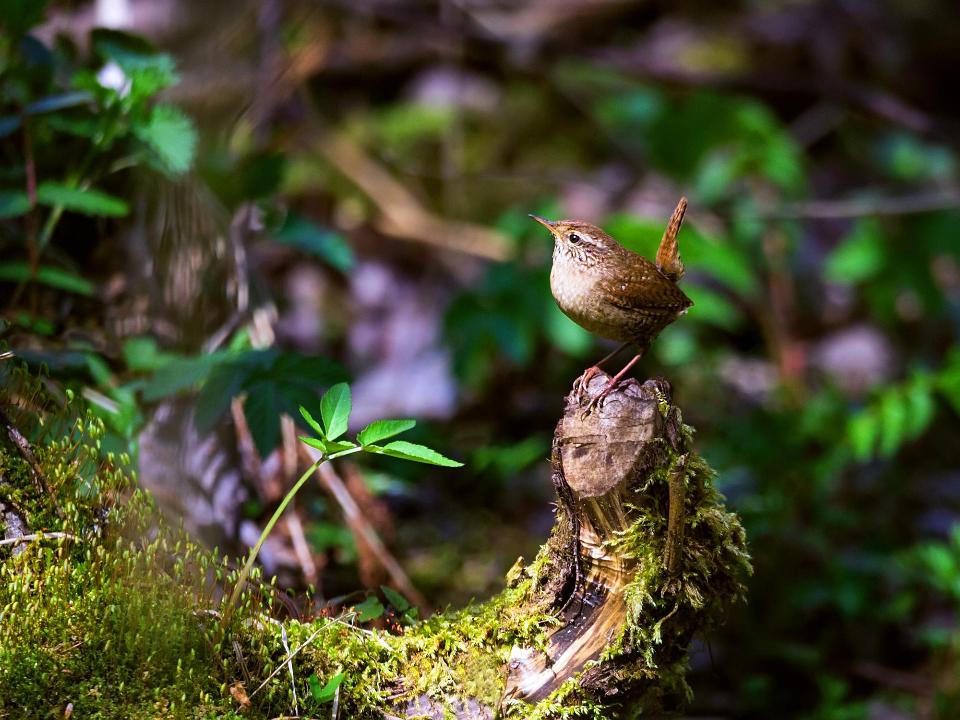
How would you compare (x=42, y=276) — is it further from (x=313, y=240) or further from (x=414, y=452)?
(x=414, y=452)

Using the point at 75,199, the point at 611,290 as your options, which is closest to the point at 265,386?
the point at 75,199

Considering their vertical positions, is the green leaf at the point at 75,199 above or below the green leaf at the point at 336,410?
above

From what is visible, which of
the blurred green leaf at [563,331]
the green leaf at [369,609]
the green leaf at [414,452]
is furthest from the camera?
the blurred green leaf at [563,331]

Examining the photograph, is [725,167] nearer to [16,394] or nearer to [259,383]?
[259,383]

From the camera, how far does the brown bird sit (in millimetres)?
Answer: 2736

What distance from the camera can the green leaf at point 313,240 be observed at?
Answer: 377 cm

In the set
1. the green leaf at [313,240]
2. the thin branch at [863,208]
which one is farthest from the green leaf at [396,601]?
the thin branch at [863,208]

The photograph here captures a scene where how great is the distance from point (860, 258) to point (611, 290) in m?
4.77

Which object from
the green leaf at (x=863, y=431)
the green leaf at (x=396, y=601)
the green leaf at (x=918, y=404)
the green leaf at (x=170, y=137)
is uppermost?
the green leaf at (x=170, y=137)

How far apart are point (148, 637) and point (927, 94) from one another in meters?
10.1

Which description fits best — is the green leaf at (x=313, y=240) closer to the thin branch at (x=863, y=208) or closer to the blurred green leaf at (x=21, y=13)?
the blurred green leaf at (x=21, y=13)

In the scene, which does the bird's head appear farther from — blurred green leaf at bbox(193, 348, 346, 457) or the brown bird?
blurred green leaf at bbox(193, 348, 346, 457)

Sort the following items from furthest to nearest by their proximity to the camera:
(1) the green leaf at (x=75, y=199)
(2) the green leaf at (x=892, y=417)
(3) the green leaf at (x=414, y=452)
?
(2) the green leaf at (x=892, y=417)
(1) the green leaf at (x=75, y=199)
(3) the green leaf at (x=414, y=452)

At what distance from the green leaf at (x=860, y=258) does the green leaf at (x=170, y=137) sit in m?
5.29
